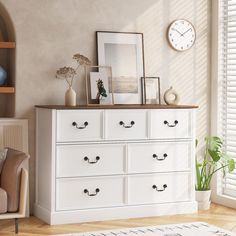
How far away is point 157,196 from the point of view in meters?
5.65

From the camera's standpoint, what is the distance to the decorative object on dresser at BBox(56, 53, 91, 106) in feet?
17.9

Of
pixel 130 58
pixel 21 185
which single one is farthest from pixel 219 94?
pixel 21 185

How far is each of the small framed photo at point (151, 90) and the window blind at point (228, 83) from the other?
2.43 feet

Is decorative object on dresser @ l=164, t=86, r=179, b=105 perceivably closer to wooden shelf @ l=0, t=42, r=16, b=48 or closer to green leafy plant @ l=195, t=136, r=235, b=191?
green leafy plant @ l=195, t=136, r=235, b=191

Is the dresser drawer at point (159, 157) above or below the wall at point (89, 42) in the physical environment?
below

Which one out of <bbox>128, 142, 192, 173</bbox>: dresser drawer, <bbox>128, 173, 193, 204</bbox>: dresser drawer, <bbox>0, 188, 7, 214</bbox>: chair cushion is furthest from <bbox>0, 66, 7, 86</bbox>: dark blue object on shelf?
<bbox>128, 173, 193, 204</bbox>: dresser drawer

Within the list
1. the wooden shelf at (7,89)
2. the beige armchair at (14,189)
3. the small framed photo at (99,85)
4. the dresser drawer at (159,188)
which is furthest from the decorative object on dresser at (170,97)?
the beige armchair at (14,189)

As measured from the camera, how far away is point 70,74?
5.66 meters

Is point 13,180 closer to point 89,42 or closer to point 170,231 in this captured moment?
point 170,231

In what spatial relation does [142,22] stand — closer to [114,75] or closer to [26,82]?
[114,75]

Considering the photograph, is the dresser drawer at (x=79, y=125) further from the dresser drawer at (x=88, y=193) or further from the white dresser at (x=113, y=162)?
the dresser drawer at (x=88, y=193)

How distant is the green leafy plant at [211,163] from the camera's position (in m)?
6.05

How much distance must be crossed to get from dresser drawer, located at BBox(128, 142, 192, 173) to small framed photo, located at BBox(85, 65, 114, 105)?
576 millimetres

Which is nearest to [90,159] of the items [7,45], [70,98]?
[70,98]
